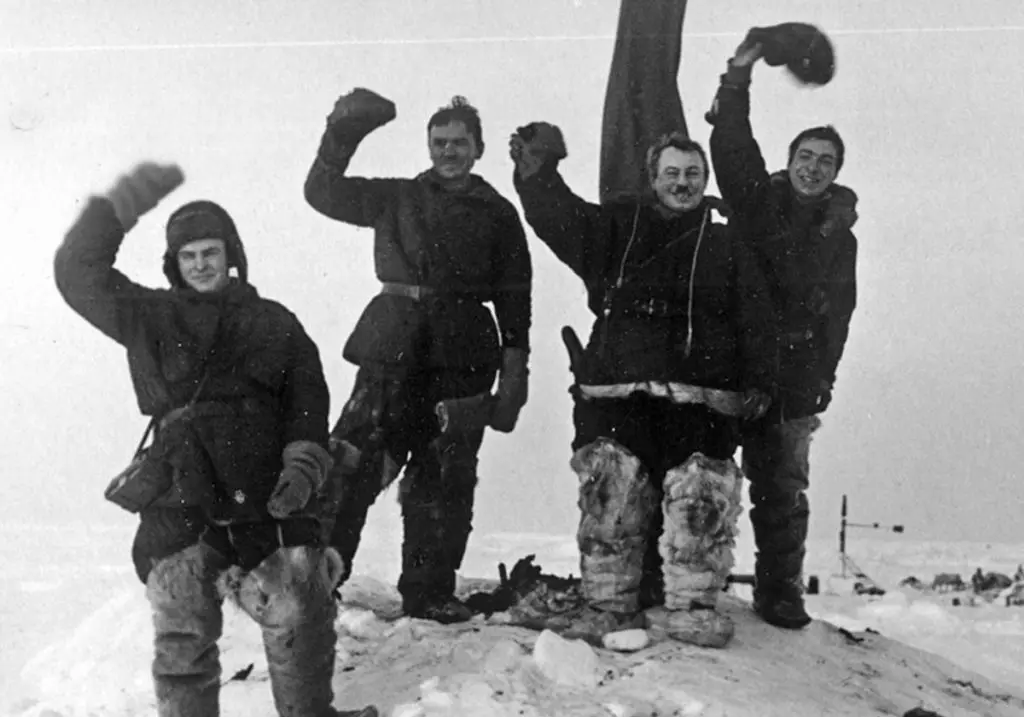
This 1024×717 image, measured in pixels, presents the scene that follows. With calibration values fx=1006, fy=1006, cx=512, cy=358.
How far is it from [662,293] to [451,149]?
0.60 m

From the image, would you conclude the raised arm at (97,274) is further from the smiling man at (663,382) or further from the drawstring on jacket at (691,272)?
the drawstring on jacket at (691,272)

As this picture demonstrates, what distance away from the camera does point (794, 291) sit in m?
2.46

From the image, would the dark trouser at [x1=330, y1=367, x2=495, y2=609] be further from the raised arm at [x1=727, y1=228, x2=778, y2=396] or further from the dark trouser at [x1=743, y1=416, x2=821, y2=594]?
the dark trouser at [x1=743, y1=416, x2=821, y2=594]

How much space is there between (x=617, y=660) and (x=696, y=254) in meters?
0.92

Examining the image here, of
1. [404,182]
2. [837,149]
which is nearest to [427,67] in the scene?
[404,182]

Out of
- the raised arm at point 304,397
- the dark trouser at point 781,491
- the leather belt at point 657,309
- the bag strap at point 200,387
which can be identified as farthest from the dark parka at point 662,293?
the bag strap at point 200,387

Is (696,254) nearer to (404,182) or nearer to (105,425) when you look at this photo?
(404,182)

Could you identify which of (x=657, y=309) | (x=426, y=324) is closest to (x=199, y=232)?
(x=426, y=324)

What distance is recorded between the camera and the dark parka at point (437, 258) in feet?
7.67

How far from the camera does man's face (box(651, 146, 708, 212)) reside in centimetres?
229

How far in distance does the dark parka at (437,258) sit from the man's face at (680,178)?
13.9 inches

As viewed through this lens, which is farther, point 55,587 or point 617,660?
point 55,587

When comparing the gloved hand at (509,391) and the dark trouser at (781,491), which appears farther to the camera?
the dark trouser at (781,491)

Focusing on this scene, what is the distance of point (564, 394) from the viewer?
2414 mm
